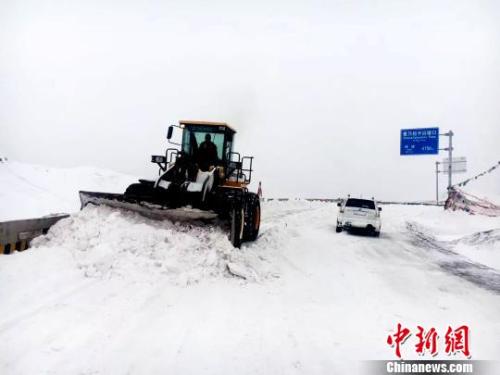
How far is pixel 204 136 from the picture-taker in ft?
35.0

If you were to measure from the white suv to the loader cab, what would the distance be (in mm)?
6284

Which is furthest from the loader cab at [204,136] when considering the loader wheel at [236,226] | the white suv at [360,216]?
the white suv at [360,216]

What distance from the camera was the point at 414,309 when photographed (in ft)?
18.1

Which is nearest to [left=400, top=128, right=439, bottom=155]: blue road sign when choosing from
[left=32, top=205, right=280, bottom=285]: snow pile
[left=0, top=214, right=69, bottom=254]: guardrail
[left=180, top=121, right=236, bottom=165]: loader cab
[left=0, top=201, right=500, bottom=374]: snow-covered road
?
[left=0, top=201, right=500, bottom=374]: snow-covered road

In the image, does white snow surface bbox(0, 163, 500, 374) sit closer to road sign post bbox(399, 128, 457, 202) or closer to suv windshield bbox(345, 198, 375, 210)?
suv windshield bbox(345, 198, 375, 210)

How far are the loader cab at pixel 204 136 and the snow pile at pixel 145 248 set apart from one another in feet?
11.0

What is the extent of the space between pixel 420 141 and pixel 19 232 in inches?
1043

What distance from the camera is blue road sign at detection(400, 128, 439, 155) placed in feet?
88.1

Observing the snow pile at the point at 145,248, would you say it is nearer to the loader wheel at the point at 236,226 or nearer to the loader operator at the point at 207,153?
the loader wheel at the point at 236,226

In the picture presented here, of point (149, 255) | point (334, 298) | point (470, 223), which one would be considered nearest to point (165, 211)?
point (149, 255)

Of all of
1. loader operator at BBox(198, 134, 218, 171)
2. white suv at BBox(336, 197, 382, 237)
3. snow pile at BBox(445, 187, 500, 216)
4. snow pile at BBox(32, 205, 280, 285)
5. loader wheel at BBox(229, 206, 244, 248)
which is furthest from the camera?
snow pile at BBox(445, 187, 500, 216)

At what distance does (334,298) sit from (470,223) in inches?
615

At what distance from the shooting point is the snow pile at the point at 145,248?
6.03 m

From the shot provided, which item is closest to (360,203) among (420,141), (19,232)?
(19,232)
